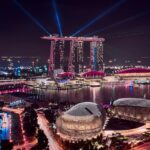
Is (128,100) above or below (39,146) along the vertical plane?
above

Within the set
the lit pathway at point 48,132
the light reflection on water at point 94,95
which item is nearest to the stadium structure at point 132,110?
the lit pathway at point 48,132

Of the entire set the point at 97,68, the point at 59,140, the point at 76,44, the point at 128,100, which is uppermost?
the point at 76,44

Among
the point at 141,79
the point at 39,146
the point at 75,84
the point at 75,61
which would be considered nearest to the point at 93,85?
the point at 75,84

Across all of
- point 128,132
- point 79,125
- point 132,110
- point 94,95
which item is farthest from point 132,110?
point 94,95

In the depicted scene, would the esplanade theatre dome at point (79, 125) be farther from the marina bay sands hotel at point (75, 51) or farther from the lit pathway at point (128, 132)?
the marina bay sands hotel at point (75, 51)

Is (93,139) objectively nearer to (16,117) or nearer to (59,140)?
(59,140)

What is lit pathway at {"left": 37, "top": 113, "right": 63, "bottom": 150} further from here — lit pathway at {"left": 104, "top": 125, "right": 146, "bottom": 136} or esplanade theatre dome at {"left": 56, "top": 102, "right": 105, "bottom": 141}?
lit pathway at {"left": 104, "top": 125, "right": 146, "bottom": 136}

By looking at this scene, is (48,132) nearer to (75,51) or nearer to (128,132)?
(128,132)

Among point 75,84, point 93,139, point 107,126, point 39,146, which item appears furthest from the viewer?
point 75,84

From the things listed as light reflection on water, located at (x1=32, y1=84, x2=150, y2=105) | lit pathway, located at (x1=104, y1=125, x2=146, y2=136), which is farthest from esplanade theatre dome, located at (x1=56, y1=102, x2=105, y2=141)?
light reflection on water, located at (x1=32, y1=84, x2=150, y2=105)
